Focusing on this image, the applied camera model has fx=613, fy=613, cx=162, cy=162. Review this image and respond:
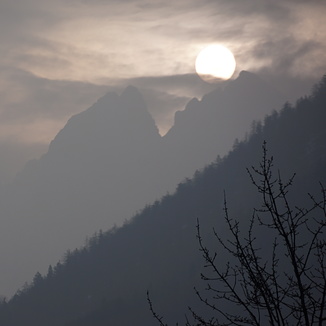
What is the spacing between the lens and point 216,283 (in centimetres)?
16338

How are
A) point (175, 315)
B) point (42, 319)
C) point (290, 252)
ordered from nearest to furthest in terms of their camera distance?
point (290, 252)
point (175, 315)
point (42, 319)

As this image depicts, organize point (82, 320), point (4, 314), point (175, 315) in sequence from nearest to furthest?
point (175, 315) → point (82, 320) → point (4, 314)

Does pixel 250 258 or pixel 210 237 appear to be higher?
pixel 210 237

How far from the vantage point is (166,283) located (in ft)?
586

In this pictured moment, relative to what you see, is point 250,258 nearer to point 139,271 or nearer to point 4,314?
point 139,271

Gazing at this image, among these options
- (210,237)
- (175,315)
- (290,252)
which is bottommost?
(290,252)

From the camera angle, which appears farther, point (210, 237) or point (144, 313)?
point (210, 237)

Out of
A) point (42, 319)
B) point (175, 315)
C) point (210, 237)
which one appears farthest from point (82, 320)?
point (210, 237)

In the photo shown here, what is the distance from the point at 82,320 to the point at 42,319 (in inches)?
730

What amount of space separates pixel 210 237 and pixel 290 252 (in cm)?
18276

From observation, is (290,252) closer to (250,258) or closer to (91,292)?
(250,258)

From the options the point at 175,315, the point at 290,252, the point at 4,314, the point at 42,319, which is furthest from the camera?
the point at 4,314

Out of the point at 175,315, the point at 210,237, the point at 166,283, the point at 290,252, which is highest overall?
the point at 210,237

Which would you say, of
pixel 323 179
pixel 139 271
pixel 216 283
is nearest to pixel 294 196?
pixel 323 179
